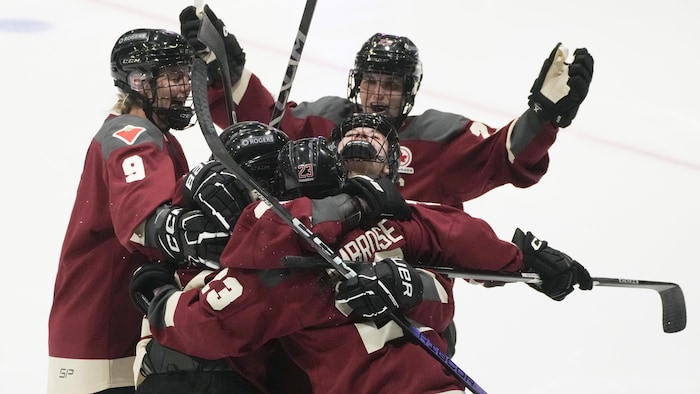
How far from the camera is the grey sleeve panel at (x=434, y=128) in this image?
3.64 metres

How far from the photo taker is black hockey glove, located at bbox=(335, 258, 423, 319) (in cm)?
251

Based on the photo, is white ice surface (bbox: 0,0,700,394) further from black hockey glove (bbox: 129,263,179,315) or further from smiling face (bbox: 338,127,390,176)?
smiling face (bbox: 338,127,390,176)

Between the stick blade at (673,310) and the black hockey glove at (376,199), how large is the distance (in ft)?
4.22

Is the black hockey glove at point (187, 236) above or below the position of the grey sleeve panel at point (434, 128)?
below

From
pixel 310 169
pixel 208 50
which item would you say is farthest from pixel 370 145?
pixel 208 50

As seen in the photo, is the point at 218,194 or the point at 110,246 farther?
the point at 110,246

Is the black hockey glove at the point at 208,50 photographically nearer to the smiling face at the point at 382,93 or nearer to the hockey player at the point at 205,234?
the smiling face at the point at 382,93

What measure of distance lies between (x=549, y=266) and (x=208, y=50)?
143cm

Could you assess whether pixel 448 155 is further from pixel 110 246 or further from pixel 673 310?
pixel 110 246

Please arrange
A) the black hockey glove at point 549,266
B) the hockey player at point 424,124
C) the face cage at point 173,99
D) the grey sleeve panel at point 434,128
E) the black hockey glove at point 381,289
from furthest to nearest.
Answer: the grey sleeve panel at point 434,128
the hockey player at point 424,124
the face cage at point 173,99
the black hockey glove at point 549,266
the black hockey glove at point 381,289

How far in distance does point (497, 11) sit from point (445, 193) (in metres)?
2.89

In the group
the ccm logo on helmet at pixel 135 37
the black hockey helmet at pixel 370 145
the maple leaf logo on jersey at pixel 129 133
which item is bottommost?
the maple leaf logo on jersey at pixel 129 133

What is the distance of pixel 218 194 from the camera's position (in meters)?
2.70

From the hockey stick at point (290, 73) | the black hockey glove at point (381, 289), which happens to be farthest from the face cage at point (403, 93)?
the black hockey glove at point (381, 289)
